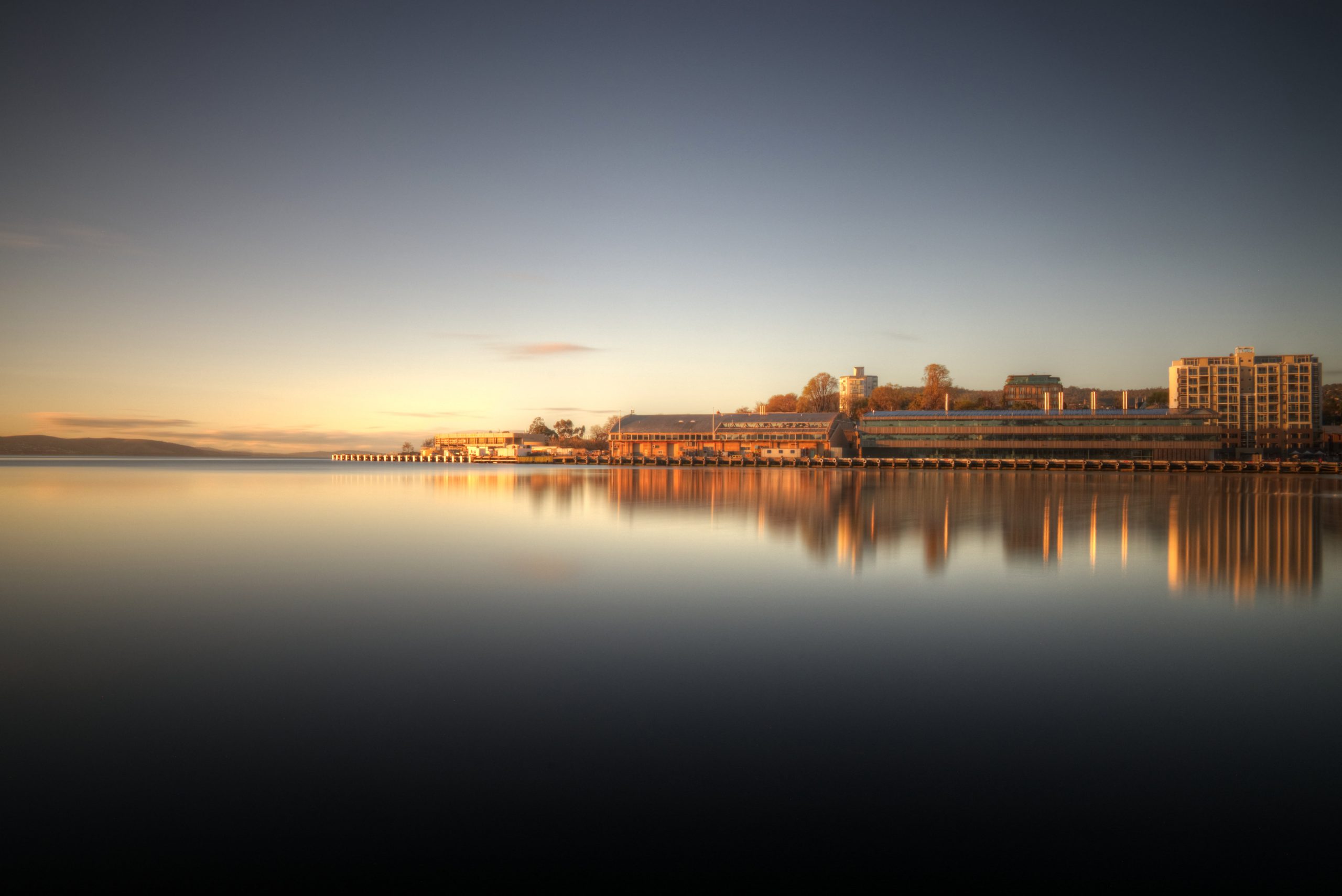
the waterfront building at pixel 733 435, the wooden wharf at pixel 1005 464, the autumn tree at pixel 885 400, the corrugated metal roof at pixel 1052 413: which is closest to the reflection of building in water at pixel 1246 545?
the wooden wharf at pixel 1005 464

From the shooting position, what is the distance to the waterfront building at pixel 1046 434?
281 feet

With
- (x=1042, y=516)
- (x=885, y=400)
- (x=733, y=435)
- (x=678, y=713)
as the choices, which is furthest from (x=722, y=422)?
(x=678, y=713)

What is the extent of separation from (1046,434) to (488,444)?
115 meters

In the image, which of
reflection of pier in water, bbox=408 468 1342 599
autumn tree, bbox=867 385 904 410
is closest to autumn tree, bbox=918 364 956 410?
autumn tree, bbox=867 385 904 410

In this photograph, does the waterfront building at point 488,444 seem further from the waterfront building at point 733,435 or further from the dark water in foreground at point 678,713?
the dark water in foreground at point 678,713

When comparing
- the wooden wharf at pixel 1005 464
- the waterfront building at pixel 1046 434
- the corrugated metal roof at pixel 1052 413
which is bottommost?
the wooden wharf at pixel 1005 464

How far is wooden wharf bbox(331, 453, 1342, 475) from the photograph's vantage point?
73.1 m

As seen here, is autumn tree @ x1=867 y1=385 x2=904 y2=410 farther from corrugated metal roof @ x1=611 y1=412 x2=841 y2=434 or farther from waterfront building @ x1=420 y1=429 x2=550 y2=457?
waterfront building @ x1=420 y1=429 x2=550 y2=457

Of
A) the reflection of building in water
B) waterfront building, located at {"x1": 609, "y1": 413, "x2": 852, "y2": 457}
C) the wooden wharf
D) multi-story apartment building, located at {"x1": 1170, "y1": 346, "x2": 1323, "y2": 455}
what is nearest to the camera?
the reflection of building in water

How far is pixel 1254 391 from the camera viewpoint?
153 meters

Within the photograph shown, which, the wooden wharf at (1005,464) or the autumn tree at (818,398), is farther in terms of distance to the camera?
the autumn tree at (818,398)

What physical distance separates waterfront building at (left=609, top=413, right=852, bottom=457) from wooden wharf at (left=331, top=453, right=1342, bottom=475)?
6.90 ft

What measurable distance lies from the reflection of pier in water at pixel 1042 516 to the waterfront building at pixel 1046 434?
33.0 meters

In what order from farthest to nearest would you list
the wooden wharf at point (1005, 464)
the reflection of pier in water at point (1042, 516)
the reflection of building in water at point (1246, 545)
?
the wooden wharf at point (1005, 464)
the reflection of pier in water at point (1042, 516)
the reflection of building in water at point (1246, 545)
